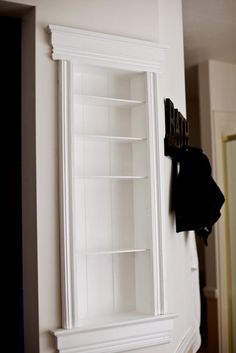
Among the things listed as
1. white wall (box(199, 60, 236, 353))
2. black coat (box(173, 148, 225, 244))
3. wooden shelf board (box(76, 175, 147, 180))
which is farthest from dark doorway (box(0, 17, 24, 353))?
white wall (box(199, 60, 236, 353))

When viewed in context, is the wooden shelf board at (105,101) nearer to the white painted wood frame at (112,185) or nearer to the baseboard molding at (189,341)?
the white painted wood frame at (112,185)

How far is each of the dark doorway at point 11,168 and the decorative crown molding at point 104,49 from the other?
0.92ft

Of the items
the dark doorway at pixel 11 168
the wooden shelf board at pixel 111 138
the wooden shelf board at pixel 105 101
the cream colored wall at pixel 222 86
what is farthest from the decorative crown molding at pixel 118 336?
the cream colored wall at pixel 222 86

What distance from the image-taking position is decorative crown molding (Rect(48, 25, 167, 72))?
7.48 feet

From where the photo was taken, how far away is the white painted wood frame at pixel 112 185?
7.45ft

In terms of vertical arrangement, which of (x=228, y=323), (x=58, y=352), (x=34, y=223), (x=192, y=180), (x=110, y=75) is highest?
(x=110, y=75)

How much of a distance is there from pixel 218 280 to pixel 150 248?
6.26 ft

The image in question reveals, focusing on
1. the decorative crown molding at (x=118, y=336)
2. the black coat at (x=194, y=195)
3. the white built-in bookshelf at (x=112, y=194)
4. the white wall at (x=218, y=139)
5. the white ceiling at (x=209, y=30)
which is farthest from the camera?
the white wall at (x=218, y=139)

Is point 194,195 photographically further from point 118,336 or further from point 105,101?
point 118,336

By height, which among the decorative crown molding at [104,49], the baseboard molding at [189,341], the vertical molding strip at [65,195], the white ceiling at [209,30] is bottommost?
the baseboard molding at [189,341]

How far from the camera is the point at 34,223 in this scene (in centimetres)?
223

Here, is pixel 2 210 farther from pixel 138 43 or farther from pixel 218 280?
pixel 218 280

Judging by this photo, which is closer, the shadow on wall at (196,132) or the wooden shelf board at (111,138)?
the wooden shelf board at (111,138)

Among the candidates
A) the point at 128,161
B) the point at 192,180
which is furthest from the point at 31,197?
the point at 192,180
